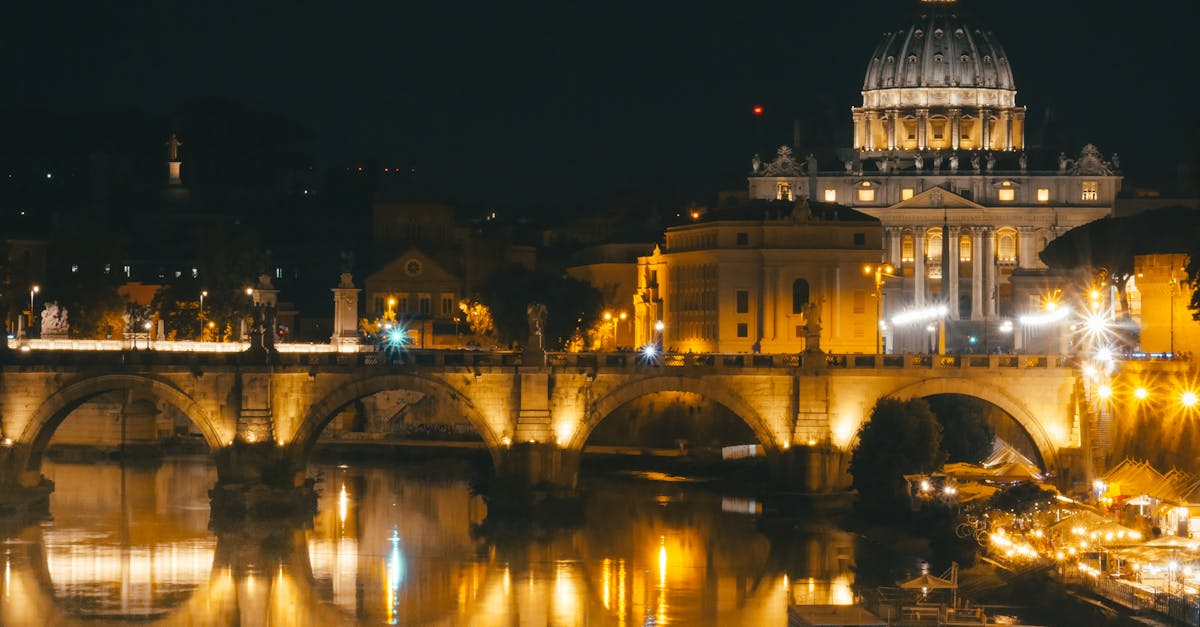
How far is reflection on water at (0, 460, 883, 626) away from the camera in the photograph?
5653 centimetres

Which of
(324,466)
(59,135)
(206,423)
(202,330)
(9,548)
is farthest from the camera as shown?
Answer: (59,135)

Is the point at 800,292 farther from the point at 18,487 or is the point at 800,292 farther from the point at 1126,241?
the point at 18,487

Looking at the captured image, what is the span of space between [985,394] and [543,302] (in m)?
35.9

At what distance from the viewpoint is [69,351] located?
71.5 meters

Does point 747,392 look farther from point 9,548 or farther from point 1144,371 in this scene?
point 9,548

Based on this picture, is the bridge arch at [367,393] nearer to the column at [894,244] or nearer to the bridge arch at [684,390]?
the bridge arch at [684,390]

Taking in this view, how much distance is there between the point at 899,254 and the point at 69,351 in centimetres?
8053

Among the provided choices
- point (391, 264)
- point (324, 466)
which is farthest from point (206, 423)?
point (391, 264)

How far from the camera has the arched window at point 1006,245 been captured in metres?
148

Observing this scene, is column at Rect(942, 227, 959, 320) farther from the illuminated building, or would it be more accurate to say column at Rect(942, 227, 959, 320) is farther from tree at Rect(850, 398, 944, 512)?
tree at Rect(850, 398, 944, 512)

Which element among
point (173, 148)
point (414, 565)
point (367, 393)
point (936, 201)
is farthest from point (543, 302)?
point (936, 201)

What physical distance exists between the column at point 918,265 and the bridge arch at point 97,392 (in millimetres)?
78906

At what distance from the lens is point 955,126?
167125 millimetres

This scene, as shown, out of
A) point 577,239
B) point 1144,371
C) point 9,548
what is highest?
point 577,239
